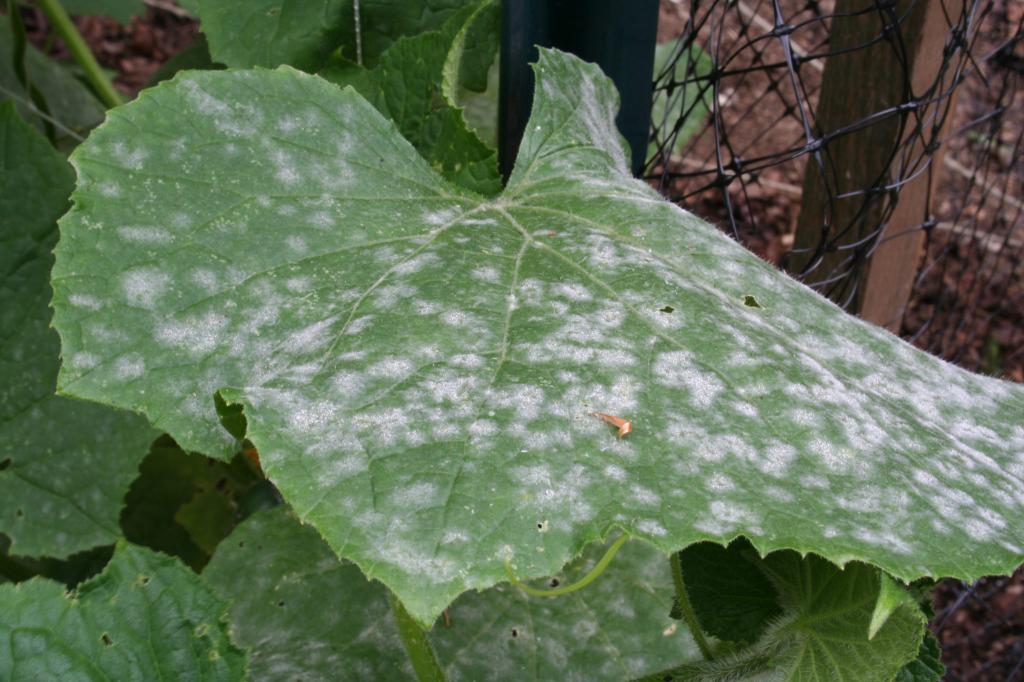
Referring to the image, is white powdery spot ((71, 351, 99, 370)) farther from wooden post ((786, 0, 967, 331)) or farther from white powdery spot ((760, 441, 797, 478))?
wooden post ((786, 0, 967, 331))

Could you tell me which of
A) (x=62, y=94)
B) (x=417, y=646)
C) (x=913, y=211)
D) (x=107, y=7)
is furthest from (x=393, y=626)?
(x=107, y=7)

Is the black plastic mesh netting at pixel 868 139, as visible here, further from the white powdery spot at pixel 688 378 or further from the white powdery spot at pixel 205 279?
the white powdery spot at pixel 205 279

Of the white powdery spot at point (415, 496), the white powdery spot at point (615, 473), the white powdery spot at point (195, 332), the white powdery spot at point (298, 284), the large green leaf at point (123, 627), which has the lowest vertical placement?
the large green leaf at point (123, 627)

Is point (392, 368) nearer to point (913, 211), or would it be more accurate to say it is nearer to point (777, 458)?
point (777, 458)

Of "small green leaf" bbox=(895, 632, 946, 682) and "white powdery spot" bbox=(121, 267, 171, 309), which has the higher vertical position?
"white powdery spot" bbox=(121, 267, 171, 309)

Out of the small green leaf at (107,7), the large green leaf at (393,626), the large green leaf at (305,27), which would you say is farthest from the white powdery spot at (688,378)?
Answer: the small green leaf at (107,7)

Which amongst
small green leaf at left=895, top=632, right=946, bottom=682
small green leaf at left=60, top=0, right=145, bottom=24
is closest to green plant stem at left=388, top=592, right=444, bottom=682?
small green leaf at left=895, top=632, right=946, bottom=682
